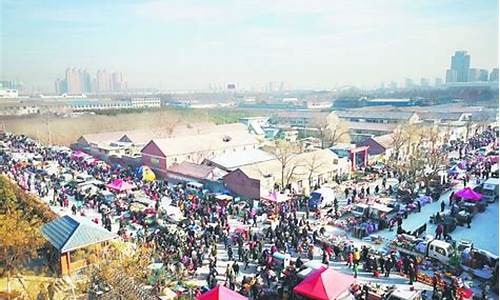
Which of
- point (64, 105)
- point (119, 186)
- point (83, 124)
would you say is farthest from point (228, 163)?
point (64, 105)

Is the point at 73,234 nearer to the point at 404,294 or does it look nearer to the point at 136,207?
the point at 136,207

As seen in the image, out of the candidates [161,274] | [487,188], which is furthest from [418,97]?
[161,274]

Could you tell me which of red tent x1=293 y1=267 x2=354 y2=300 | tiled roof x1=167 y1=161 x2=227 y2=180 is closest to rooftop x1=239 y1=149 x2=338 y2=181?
tiled roof x1=167 y1=161 x2=227 y2=180

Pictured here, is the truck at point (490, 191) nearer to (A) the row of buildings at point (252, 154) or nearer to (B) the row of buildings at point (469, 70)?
(A) the row of buildings at point (252, 154)

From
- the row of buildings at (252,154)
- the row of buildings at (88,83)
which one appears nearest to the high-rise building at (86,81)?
the row of buildings at (88,83)

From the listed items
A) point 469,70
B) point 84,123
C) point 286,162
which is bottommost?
point 84,123

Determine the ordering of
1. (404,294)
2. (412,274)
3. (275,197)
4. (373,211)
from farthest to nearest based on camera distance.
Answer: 1. (275,197)
2. (373,211)
3. (412,274)
4. (404,294)
